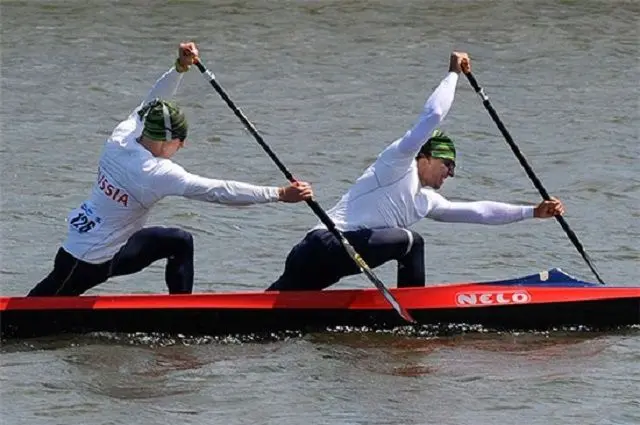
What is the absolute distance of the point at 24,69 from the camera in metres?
Result: 19.5

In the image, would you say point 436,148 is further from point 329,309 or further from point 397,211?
point 329,309

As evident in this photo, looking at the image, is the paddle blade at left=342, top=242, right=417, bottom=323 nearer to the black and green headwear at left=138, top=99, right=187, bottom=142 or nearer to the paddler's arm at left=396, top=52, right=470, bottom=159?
the paddler's arm at left=396, top=52, right=470, bottom=159

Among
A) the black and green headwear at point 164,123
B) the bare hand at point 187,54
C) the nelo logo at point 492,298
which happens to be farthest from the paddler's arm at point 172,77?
the nelo logo at point 492,298

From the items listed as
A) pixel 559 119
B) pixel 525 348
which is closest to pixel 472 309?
pixel 525 348

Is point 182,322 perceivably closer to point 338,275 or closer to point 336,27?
point 338,275

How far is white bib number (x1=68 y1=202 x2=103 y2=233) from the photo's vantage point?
9961 millimetres

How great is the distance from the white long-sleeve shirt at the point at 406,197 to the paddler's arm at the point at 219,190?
532 millimetres

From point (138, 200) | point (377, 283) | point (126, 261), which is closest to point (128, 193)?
point (138, 200)

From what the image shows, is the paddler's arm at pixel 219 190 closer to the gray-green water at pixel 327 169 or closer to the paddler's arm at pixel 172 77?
the paddler's arm at pixel 172 77

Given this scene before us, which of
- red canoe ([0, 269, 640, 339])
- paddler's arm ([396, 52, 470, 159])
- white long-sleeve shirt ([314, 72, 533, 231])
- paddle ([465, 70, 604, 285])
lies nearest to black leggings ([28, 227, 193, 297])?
red canoe ([0, 269, 640, 339])

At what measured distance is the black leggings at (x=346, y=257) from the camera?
1010 centimetres

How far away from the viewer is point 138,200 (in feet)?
32.3

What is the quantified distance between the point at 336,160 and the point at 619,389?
6.94 m

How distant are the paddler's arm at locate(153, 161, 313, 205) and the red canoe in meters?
0.79
